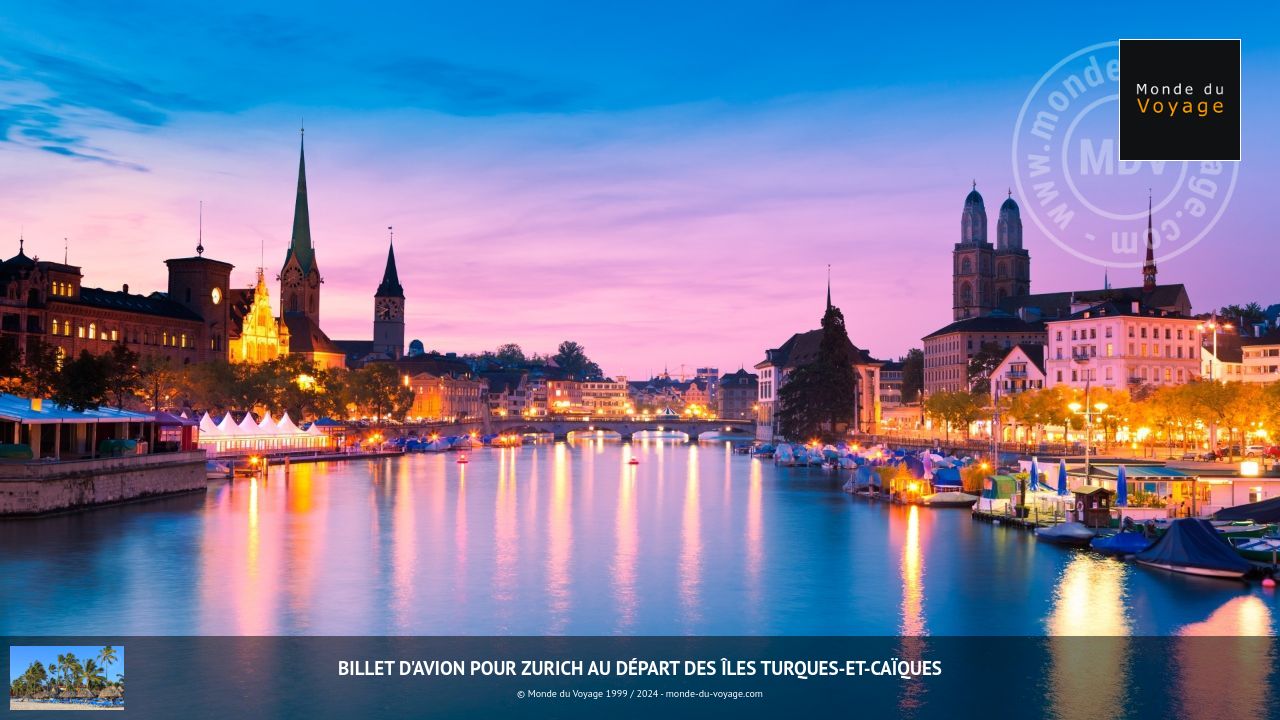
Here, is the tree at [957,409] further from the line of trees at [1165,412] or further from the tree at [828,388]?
the tree at [828,388]

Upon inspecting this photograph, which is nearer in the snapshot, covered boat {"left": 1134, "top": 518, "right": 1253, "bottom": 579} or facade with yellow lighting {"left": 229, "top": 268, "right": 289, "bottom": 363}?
covered boat {"left": 1134, "top": 518, "right": 1253, "bottom": 579}

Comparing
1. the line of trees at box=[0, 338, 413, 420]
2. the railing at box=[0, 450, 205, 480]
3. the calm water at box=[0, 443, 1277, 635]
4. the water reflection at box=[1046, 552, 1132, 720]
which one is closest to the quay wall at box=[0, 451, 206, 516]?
the railing at box=[0, 450, 205, 480]

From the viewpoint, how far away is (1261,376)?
142 m

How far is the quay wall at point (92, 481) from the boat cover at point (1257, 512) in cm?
5727

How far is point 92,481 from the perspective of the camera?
70.1 metres

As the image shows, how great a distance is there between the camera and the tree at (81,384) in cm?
7544

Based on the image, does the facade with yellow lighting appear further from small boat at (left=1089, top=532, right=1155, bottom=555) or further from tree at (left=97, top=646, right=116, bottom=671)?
tree at (left=97, top=646, right=116, bottom=671)

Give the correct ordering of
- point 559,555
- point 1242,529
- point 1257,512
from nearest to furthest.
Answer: point 1242,529 → point 1257,512 → point 559,555

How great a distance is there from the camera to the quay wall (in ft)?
207

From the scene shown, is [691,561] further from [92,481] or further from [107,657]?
[92,481]

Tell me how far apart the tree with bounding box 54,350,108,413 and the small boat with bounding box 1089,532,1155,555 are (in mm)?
58011

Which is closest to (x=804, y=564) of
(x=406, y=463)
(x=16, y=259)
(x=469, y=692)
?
(x=469, y=692)

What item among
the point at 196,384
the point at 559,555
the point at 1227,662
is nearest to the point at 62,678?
the point at 559,555

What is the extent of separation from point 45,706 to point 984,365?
155 metres
